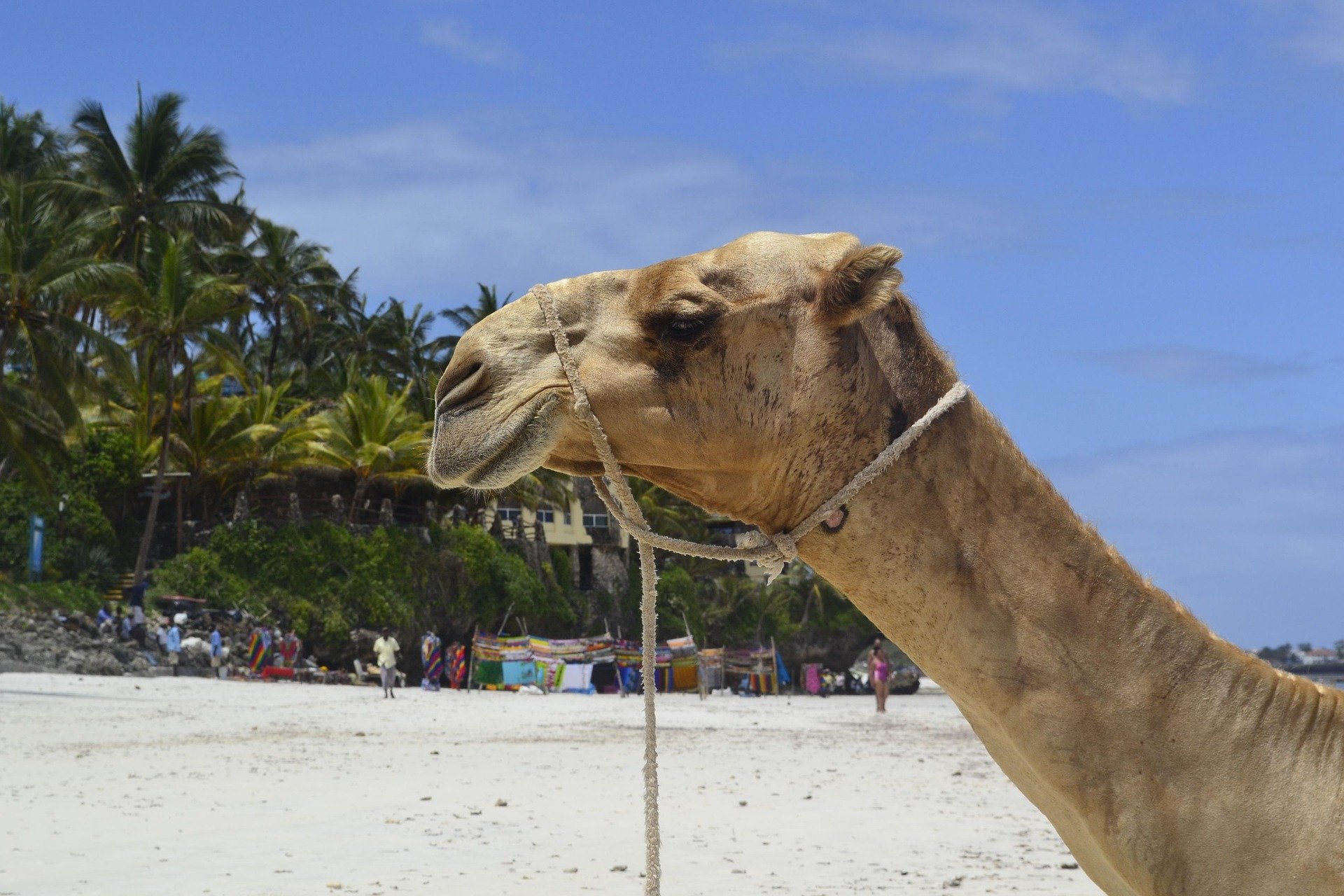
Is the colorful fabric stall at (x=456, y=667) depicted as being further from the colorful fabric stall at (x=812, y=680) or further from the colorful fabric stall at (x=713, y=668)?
the colorful fabric stall at (x=812, y=680)

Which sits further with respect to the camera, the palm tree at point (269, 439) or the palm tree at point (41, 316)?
the palm tree at point (269, 439)

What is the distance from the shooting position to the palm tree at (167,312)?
129 feet

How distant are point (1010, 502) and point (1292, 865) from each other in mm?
817

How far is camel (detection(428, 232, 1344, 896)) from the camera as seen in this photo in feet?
7.98

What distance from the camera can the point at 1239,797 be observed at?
7.89 feet

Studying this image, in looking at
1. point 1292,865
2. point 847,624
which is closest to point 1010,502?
point 1292,865

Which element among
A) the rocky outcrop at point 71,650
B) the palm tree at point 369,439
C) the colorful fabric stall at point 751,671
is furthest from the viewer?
the colorful fabric stall at point 751,671

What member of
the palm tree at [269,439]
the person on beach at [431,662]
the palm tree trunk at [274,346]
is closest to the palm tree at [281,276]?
the palm tree trunk at [274,346]

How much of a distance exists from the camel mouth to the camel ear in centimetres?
58

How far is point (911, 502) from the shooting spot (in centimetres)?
252

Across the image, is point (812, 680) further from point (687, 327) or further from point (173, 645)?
point (687, 327)

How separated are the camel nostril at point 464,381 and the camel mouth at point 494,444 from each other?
31mm

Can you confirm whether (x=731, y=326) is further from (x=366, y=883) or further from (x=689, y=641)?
(x=689, y=641)

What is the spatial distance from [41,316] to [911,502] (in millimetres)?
31607
